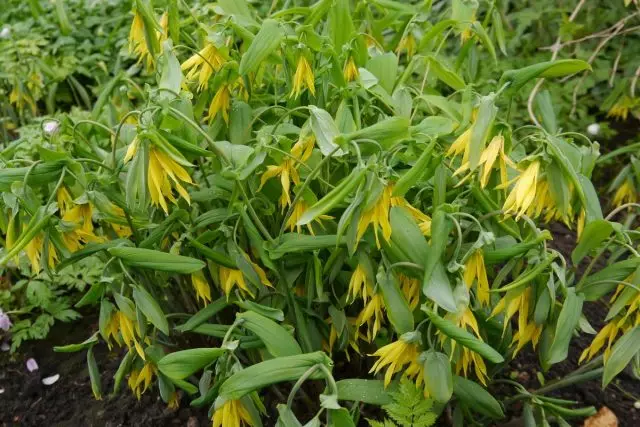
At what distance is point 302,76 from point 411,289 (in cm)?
41

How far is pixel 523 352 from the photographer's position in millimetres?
1707

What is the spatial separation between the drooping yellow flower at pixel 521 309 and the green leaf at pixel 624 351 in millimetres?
114

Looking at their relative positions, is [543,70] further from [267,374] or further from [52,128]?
[52,128]

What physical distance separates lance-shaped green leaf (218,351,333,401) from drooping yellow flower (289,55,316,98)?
19.2 inches

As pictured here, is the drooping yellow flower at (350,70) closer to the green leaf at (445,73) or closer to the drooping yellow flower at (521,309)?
the green leaf at (445,73)

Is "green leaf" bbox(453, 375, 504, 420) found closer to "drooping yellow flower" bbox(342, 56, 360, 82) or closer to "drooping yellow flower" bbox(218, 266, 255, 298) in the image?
"drooping yellow flower" bbox(218, 266, 255, 298)

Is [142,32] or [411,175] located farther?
[142,32]

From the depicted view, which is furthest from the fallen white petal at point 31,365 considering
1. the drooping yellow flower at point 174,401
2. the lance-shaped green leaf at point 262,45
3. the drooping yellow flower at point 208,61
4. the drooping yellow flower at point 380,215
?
the drooping yellow flower at point 380,215

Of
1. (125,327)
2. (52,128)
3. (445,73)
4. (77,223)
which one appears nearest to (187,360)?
(125,327)

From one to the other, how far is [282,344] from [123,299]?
0.28 metres

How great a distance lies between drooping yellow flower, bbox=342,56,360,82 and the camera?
1338 mm

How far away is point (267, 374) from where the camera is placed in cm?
99

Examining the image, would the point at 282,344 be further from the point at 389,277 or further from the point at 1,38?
the point at 1,38

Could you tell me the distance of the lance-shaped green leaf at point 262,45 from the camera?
3.94ft
